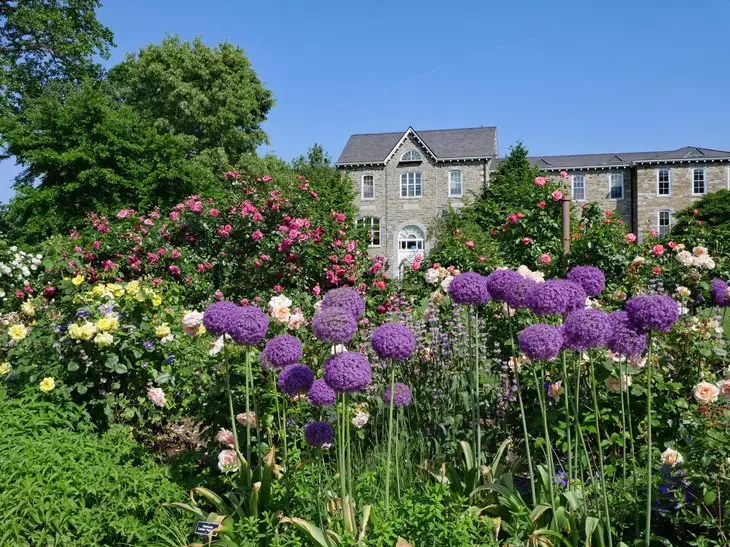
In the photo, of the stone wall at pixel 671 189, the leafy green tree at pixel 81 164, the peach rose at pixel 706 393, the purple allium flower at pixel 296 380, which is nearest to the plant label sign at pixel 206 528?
the purple allium flower at pixel 296 380

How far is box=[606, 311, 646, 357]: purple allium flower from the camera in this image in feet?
6.88

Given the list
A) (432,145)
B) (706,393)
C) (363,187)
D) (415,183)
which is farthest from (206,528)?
(432,145)

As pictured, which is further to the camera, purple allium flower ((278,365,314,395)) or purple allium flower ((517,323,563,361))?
purple allium flower ((278,365,314,395))

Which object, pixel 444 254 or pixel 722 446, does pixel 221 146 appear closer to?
pixel 444 254

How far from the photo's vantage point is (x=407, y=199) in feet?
91.2

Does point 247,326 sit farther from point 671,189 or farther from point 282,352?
point 671,189

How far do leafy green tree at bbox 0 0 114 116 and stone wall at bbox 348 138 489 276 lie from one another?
12.5 meters

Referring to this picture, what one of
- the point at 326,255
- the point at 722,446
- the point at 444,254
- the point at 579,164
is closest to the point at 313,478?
the point at 722,446

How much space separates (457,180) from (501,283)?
2551 cm

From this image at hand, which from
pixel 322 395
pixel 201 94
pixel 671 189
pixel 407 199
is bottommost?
pixel 322 395

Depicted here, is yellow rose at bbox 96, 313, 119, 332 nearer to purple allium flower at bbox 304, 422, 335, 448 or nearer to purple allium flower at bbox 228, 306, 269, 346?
purple allium flower at bbox 228, 306, 269, 346

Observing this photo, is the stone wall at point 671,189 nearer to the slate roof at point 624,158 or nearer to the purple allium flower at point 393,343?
the slate roof at point 624,158

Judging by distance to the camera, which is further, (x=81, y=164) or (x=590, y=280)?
(x=81, y=164)

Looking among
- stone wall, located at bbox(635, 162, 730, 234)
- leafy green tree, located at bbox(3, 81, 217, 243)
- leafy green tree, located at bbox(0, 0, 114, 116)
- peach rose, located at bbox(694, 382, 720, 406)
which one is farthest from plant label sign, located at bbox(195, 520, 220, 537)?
stone wall, located at bbox(635, 162, 730, 234)
